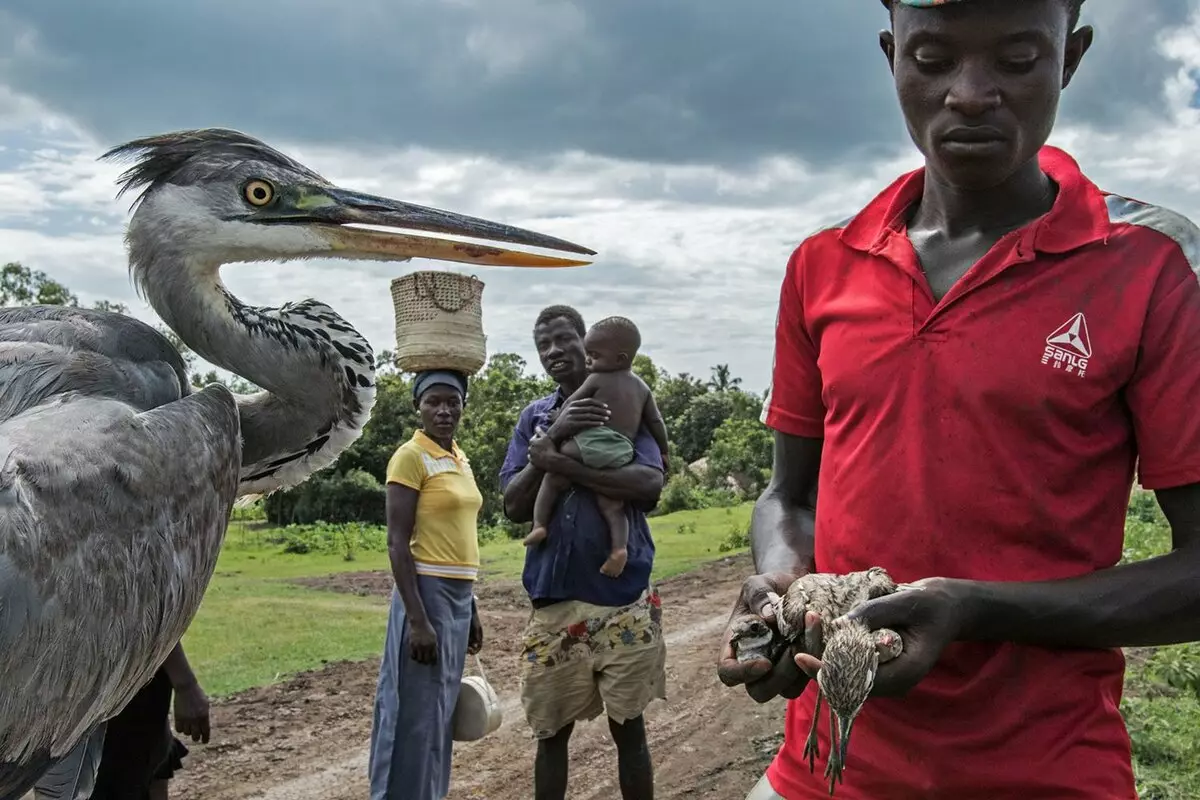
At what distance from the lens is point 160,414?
9.59 ft

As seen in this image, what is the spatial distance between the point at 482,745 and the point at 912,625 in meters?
5.02

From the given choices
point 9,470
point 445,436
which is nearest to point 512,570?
point 445,436

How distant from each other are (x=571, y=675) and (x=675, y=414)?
35.5m

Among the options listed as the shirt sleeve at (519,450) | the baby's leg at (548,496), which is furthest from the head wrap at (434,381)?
the baby's leg at (548,496)

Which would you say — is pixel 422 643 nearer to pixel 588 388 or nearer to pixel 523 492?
pixel 523 492

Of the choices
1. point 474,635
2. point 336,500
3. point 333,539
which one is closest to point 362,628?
point 474,635

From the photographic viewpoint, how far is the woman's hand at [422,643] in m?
4.74

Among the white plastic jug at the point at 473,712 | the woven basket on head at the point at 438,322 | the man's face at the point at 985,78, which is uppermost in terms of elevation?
the man's face at the point at 985,78

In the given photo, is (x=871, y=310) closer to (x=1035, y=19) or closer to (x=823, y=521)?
(x=823, y=521)

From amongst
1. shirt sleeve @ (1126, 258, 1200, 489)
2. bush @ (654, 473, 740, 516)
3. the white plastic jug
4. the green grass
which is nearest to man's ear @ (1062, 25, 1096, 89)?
shirt sleeve @ (1126, 258, 1200, 489)

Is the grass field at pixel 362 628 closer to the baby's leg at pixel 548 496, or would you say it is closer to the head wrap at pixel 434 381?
the baby's leg at pixel 548 496

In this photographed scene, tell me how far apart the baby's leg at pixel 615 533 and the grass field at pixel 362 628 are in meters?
2.67

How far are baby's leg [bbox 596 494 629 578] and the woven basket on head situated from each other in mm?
1067

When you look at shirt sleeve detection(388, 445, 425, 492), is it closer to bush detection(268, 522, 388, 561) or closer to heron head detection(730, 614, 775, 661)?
heron head detection(730, 614, 775, 661)
